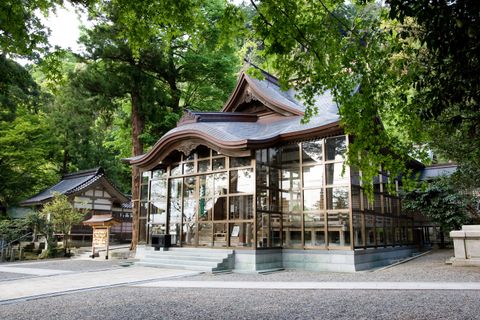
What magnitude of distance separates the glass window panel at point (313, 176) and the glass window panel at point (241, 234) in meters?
2.23

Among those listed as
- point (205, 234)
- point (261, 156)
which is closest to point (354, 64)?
point (261, 156)

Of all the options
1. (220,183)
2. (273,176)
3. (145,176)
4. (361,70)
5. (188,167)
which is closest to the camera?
(361,70)

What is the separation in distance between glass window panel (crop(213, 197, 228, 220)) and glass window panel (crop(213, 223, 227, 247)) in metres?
0.32

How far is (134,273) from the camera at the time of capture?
10789mm

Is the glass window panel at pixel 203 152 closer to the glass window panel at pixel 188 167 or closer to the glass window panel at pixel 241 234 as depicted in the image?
the glass window panel at pixel 188 167

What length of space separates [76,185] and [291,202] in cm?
1619

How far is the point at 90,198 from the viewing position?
24.6 meters

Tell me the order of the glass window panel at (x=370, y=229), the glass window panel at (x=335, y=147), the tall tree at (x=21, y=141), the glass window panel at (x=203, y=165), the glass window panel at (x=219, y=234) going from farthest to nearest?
the tall tree at (x=21, y=141) < the glass window panel at (x=203, y=165) < the glass window panel at (x=219, y=234) < the glass window panel at (x=370, y=229) < the glass window panel at (x=335, y=147)

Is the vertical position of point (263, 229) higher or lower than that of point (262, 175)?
lower

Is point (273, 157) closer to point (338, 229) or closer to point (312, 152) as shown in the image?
point (312, 152)

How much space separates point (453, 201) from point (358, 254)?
5244 millimetres

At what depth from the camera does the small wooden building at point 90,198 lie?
23.2 meters

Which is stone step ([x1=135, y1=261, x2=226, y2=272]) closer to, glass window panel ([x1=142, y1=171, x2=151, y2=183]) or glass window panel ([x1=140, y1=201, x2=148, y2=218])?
glass window panel ([x1=140, y1=201, x2=148, y2=218])

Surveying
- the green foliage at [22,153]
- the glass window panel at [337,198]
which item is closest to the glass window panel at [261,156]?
the glass window panel at [337,198]
